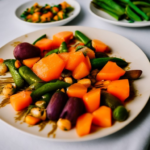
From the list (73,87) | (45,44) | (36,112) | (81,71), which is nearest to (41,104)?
(36,112)

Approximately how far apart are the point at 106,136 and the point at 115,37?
2.61ft

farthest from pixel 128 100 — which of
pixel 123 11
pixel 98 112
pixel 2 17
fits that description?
pixel 2 17

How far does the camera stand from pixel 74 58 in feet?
3.82

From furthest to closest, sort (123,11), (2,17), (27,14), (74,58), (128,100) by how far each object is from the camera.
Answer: (2,17) → (27,14) → (123,11) → (74,58) → (128,100)

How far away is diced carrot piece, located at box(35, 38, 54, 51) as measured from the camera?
140 cm

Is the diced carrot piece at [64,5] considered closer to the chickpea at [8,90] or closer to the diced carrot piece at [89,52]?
the diced carrot piece at [89,52]

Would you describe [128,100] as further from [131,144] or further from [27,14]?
[27,14]

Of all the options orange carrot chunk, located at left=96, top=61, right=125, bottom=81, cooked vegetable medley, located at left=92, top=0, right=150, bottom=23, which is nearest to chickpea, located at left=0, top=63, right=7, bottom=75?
orange carrot chunk, located at left=96, top=61, right=125, bottom=81

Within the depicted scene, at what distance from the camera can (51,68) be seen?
45.2 inches

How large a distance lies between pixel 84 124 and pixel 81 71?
0.35 metres

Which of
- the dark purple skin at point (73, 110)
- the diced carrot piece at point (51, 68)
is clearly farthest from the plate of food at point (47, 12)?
the dark purple skin at point (73, 110)

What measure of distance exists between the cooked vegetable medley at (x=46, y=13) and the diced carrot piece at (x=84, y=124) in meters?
1.11

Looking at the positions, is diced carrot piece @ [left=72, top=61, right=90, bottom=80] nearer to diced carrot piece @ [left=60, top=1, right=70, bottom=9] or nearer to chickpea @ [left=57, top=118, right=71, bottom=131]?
chickpea @ [left=57, top=118, right=71, bottom=131]

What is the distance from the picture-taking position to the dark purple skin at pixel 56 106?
92 cm
